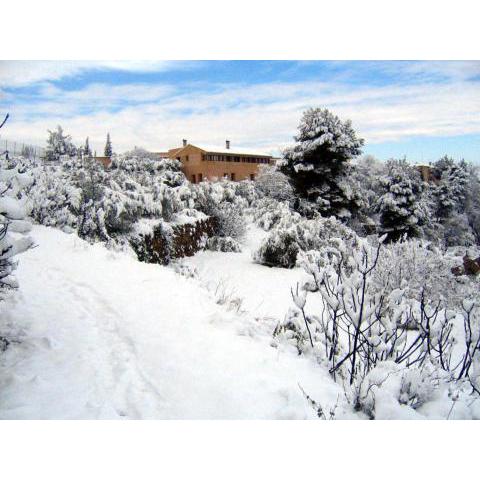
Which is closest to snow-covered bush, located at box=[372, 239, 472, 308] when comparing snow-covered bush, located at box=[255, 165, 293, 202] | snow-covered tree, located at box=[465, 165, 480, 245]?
snow-covered tree, located at box=[465, 165, 480, 245]

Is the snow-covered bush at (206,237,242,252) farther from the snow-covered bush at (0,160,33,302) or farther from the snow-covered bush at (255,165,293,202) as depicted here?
the snow-covered bush at (0,160,33,302)

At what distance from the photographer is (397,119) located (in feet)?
11.5

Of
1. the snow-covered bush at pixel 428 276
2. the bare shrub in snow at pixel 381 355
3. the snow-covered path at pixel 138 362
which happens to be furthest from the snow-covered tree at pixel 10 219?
the snow-covered bush at pixel 428 276

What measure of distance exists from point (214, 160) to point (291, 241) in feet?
7.56

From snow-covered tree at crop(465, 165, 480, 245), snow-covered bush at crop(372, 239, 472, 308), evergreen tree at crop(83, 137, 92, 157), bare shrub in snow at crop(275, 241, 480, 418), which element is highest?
evergreen tree at crop(83, 137, 92, 157)

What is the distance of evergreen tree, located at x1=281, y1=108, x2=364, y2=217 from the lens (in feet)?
30.5

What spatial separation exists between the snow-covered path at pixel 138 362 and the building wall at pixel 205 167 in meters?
1.96

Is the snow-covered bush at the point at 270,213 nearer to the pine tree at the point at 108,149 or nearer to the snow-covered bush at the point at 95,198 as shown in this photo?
the snow-covered bush at the point at 95,198

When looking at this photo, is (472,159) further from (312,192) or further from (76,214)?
(312,192)

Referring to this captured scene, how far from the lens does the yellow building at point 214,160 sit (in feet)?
15.1

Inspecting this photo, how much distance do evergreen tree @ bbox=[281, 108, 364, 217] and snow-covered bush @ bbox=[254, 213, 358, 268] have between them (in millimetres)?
2046

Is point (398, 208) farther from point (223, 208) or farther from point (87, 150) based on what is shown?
point (87, 150)
